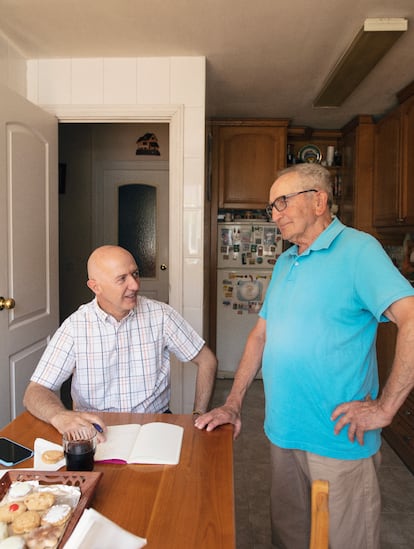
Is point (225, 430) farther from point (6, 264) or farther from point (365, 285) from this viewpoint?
point (6, 264)

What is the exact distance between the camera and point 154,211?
452 cm

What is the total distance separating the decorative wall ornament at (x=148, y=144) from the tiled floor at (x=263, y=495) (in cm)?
266

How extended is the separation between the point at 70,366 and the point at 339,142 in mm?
Result: 3698

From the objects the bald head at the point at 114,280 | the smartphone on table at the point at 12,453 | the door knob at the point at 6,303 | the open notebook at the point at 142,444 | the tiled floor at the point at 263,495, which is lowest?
the tiled floor at the point at 263,495

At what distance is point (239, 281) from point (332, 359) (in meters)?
3.04

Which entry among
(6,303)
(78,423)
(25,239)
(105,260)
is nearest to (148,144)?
(25,239)

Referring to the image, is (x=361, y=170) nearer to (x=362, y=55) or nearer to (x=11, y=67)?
(x=362, y=55)

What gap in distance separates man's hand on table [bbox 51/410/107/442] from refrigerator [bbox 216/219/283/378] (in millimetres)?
3172

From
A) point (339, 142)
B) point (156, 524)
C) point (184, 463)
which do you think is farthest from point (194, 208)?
point (339, 142)

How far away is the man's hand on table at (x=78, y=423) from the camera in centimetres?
118

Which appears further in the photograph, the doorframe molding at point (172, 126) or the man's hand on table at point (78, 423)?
the doorframe molding at point (172, 126)

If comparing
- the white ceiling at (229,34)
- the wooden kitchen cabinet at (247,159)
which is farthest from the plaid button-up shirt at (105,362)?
the wooden kitchen cabinet at (247,159)

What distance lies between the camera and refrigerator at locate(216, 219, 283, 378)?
4383mm

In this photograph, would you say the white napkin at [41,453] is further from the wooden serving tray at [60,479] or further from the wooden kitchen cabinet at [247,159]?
the wooden kitchen cabinet at [247,159]
